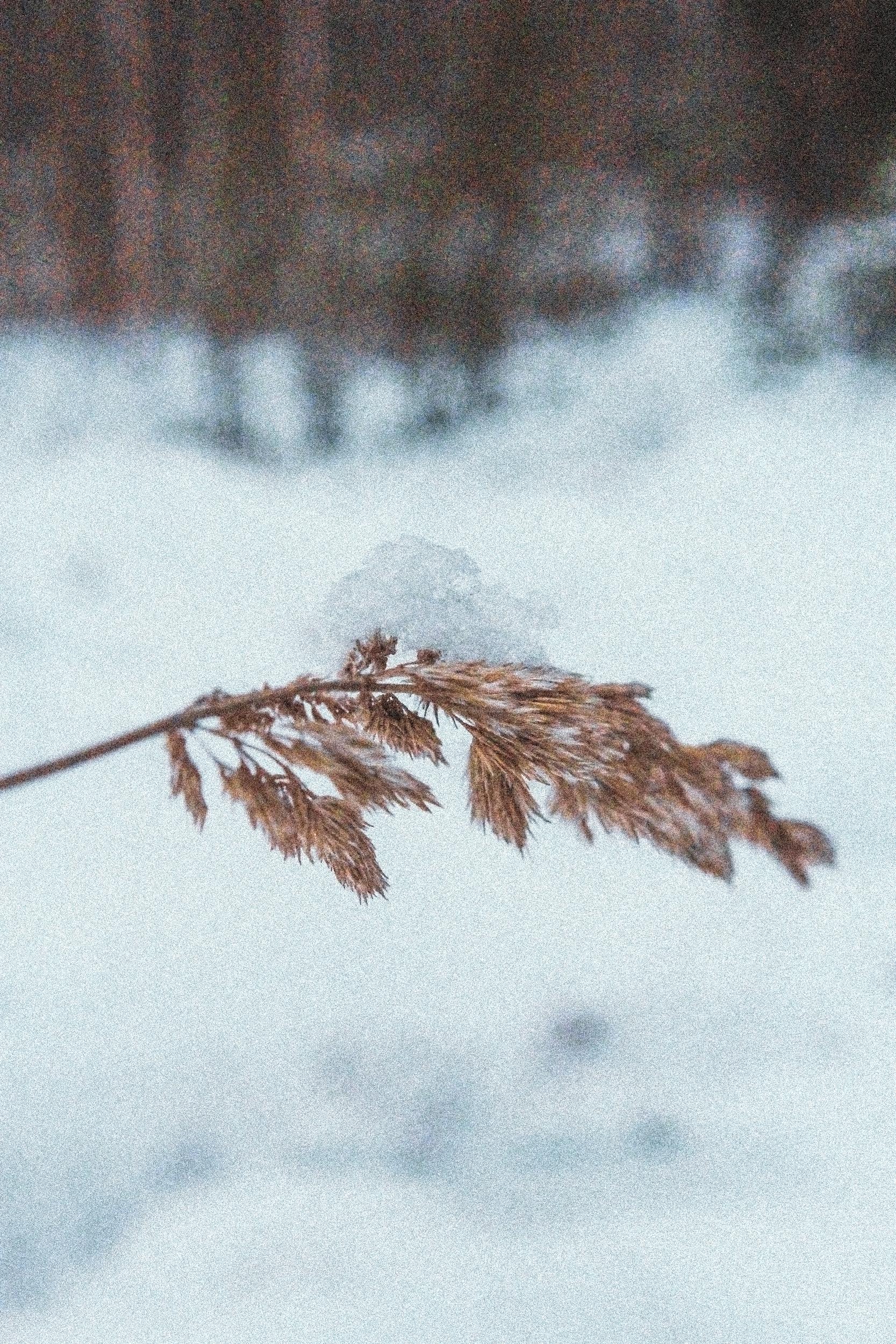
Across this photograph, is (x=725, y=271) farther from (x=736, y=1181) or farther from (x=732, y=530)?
(x=736, y=1181)

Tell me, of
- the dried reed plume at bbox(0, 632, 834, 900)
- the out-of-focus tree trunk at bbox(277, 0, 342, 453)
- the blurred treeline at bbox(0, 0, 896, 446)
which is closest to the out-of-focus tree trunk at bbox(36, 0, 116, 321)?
the blurred treeline at bbox(0, 0, 896, 446)

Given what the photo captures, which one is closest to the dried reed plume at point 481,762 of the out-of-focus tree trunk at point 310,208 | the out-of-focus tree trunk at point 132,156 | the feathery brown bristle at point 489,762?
the feathery brown bristle at point 489,762

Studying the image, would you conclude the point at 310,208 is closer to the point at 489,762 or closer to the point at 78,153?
the point at 78,153

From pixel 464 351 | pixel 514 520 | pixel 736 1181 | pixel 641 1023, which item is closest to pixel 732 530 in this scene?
pixel 514 520

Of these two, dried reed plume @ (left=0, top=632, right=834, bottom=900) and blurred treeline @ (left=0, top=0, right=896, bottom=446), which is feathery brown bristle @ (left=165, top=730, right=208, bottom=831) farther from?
blurred treeline @ (left=0, top=0, right=896, bottom=446)

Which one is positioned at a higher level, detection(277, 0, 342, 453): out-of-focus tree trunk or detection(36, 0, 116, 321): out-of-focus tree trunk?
detection(36, 0, 116, 321): out-of-focus tree trunk

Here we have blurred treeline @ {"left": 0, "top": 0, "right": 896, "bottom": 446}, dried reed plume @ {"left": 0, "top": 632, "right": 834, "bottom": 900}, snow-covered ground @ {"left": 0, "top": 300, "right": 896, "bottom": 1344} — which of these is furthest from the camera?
blurred treeline @ {"left": 0, "top": 0, "right": 896, "bottom": 446}
